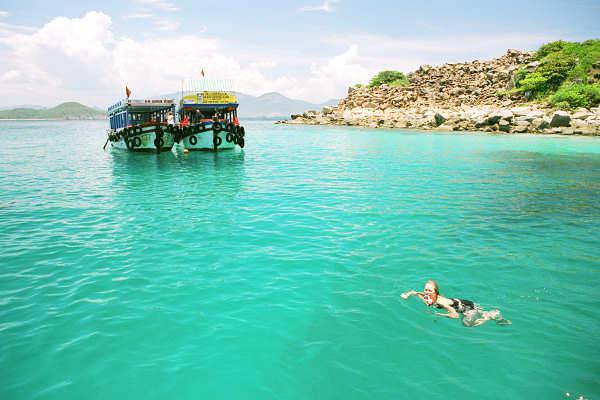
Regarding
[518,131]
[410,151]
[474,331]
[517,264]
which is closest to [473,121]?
[518,131]

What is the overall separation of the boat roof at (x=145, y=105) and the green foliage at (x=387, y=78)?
73.6 meters

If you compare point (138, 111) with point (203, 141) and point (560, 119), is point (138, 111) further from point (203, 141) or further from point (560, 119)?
point (560, 119)

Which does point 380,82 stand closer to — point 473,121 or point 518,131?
point 473,121

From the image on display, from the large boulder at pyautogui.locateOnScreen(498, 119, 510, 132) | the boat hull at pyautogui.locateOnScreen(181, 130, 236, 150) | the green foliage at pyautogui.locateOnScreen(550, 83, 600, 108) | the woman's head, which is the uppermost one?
the green foliage at pyautogui.locateOnScreen(550, 83, 600, 108)

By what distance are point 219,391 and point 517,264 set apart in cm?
792

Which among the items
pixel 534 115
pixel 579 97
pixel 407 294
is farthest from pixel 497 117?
pixel 407 294

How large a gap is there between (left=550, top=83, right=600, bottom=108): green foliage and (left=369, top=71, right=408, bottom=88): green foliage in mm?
45535

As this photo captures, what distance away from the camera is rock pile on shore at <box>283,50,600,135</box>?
171 ft

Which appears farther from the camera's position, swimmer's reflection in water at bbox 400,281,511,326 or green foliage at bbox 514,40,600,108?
green foliage at bbox 514,40,600,108

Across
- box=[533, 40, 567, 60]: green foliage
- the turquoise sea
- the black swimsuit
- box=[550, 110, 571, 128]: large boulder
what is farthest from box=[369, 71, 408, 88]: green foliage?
the black swimsuit

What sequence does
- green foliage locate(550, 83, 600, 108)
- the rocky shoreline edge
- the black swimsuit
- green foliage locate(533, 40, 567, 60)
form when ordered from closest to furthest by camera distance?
the black swimsuit, the rocky shoreline edge, green foliage locate(550, 83, 600, 108), green foliage locate(533, 40, 567, 60)

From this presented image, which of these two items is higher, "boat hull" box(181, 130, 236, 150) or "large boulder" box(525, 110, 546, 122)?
"large boulder" box(525, 110, 546, 122)

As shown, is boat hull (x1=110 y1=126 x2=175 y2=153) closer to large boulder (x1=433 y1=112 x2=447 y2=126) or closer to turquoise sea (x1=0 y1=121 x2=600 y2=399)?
turquoise sea (x1=0 y1=121 x2=600 y2=399)

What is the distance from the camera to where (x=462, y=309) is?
7227 mm
